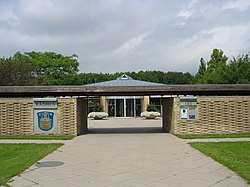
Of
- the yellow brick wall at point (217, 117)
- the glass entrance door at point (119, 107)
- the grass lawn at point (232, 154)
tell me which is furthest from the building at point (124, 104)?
the grass lawn at point (232, 154)

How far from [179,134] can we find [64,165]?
370 inches

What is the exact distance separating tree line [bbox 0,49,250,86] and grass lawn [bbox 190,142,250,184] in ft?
79.9

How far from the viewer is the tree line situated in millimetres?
38969

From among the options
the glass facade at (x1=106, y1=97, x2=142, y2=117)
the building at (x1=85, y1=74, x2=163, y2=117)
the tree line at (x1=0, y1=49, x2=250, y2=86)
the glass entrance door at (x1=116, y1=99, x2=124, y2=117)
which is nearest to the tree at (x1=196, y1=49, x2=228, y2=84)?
the tree line at (x1=0, y1=49, x2=250, y2=86)

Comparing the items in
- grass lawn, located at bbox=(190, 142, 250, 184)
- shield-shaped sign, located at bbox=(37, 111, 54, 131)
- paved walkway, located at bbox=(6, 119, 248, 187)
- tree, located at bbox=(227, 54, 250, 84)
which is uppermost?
tree, located at bbox=(227, 54, 250, 84)

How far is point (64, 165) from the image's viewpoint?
30.4ft

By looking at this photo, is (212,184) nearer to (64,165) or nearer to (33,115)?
(64,165)

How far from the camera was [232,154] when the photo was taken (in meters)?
10.7

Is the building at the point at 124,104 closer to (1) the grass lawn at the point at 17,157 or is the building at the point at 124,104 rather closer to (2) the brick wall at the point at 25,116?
(2) the brick wall at the point at 25,116

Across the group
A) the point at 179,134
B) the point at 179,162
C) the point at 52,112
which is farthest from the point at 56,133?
the point at 179,162

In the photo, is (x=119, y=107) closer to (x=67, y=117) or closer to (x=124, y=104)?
(x=124, y=104)

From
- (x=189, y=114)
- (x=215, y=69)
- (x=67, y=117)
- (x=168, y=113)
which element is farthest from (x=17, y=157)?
(x=215, y=69)

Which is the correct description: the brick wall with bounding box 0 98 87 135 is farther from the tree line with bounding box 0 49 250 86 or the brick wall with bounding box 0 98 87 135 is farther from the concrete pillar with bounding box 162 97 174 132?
the tree line with bounding box 0 49 250 86

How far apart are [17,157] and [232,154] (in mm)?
6748
